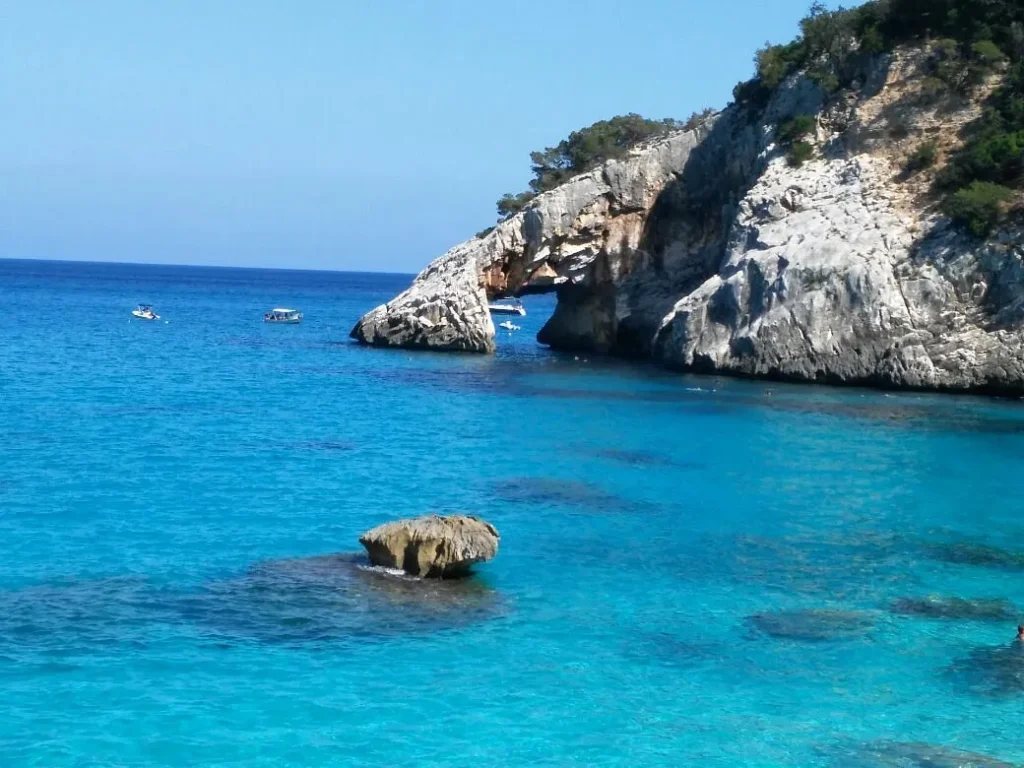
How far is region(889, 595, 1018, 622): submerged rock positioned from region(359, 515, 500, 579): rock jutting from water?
5953 millimetres

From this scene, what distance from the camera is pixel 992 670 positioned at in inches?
566

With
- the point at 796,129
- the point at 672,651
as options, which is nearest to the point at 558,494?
the point at 672,651

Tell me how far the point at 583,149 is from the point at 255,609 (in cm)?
4892

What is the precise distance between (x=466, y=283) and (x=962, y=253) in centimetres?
2179

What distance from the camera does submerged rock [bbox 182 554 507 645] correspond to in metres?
15.1

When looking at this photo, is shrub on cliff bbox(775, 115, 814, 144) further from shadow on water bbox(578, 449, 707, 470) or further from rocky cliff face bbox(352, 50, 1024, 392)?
shadow on water bbox(578, 449, 707, 470)

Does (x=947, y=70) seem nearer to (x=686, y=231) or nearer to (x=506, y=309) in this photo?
(x=686, y=231)

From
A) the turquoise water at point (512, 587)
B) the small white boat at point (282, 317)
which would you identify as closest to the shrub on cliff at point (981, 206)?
the turquoise water at point (512, 587)

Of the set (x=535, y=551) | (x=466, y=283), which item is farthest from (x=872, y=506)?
(x=466, y=283)

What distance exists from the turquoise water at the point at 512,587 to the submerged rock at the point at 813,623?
0.20 ft

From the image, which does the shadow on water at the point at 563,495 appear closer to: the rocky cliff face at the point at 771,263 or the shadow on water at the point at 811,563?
the shadow on water at the point at 811,563

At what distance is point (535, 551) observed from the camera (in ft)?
64.4

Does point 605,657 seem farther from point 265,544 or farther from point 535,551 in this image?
point 265,544

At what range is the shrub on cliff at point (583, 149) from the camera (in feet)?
200
